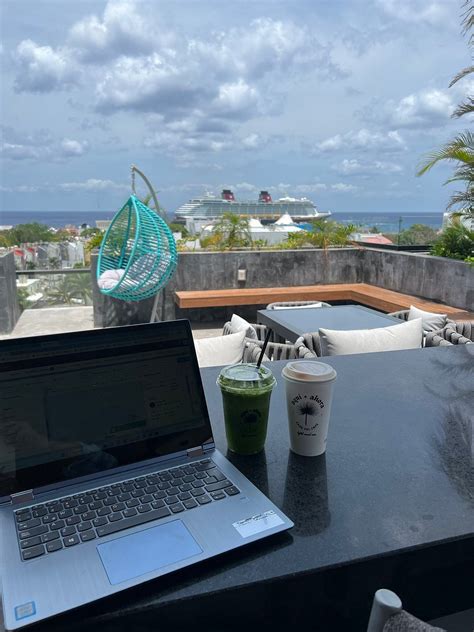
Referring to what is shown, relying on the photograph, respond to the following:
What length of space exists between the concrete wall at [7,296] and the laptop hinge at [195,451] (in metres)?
6.16

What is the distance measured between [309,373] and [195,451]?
243 mm

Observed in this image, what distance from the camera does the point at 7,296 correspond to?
6.20m

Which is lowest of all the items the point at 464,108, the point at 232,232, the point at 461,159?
the point at 232,232

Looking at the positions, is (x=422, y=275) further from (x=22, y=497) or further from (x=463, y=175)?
(x=22, y=497)

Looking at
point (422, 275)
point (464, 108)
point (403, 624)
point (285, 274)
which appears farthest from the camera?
point (285, 274)

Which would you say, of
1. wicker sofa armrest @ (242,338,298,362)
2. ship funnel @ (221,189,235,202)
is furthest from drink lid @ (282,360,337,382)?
ship funnel @ (221,189,235,202)

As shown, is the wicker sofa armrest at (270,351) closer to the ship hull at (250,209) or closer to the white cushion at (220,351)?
the white cushion at (220,351)

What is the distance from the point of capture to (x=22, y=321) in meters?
6.57

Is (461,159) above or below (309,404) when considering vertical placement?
above

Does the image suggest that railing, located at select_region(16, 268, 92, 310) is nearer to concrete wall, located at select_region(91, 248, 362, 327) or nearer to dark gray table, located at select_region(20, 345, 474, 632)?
concrete wall, located at select_region(91, 248, 362, 327)

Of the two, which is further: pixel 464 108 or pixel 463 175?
pixel 463 175

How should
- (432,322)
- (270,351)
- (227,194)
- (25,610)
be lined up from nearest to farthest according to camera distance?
(25,610) → (270,351) → (432,322) → (227,194)

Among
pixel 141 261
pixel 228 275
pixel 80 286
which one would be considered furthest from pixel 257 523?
pixel 80 286

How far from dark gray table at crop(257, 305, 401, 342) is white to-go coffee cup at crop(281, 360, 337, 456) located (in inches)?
89.0
